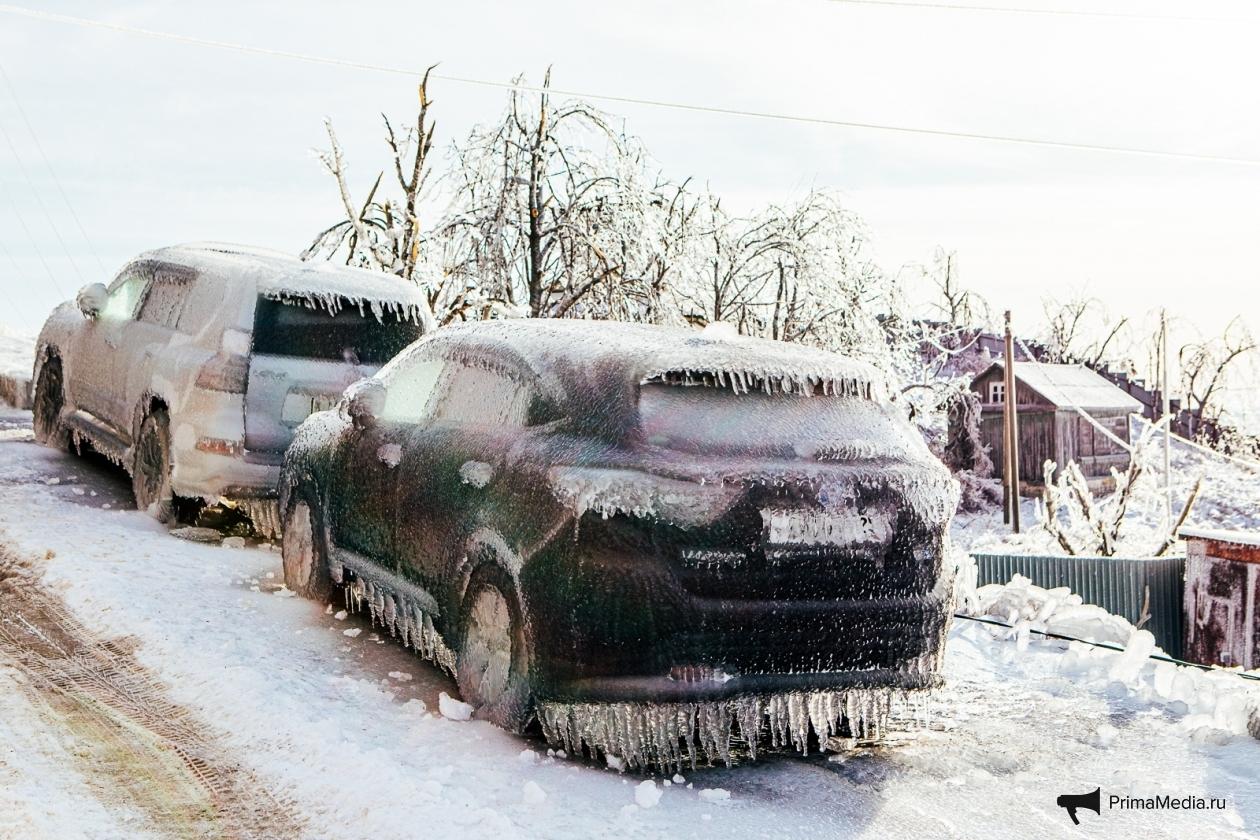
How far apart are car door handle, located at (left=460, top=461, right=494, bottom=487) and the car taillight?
11.3 feet

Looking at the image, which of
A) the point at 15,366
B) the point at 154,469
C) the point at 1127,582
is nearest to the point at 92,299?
the point at 154,469

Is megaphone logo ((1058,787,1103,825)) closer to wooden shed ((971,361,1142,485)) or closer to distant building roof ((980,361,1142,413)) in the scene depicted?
wooden shed ((971,361,1142,485))

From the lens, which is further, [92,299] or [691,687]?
[92,299]

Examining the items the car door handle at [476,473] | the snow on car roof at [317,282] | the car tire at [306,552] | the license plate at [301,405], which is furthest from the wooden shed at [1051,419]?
the car door handle at [476,473]

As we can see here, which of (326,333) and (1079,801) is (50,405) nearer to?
(326,333)

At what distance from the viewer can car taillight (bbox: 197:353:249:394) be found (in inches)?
314

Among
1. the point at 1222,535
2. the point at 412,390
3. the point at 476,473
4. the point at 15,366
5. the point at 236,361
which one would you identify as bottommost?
the point at 1222,535

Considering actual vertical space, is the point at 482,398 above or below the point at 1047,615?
above

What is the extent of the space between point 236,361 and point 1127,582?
14.4 m

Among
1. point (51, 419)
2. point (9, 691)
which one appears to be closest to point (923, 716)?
point (9, 691)

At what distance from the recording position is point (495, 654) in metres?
4.85

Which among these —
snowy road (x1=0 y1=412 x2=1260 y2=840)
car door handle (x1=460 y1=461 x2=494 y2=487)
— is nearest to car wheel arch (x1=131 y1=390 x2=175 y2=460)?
snowy road (x1=0 y1=412 x2=1260 y2=840)

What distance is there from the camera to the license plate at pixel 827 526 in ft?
14.6

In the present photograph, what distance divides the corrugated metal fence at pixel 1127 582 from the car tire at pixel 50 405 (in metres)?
13.5
